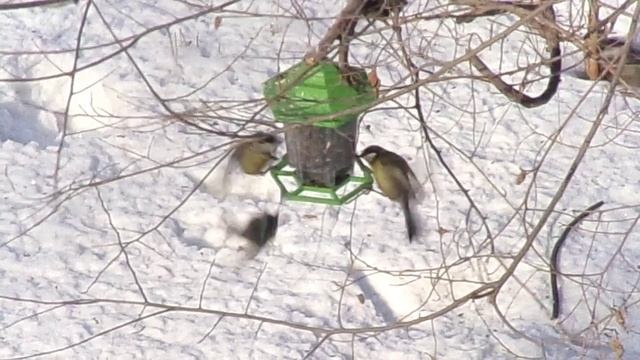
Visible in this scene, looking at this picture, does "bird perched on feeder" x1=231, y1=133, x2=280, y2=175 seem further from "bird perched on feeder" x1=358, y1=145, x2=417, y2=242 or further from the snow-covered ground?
"bird perched on feeder" x1=358, y1=145, x2=417, y2=242

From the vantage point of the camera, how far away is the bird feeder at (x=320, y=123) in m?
2.75

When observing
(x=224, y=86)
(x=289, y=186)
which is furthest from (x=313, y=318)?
(x=224, y=86)

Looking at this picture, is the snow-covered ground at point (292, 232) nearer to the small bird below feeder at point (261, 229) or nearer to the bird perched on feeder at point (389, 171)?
the small bird below feeder at point (261, 229)

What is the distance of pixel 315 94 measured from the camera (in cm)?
281

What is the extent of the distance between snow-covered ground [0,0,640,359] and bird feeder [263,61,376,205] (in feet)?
0.61

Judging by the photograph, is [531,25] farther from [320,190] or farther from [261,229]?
[261,229]

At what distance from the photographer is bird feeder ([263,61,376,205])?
2752 mm

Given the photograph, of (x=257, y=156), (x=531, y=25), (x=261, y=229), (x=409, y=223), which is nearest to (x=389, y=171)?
(x=257, y=156)

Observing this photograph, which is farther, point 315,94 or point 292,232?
point 292,232

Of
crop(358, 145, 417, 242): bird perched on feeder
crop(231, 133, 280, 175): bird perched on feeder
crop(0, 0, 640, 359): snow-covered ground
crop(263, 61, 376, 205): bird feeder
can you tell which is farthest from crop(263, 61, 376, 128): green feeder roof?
crop(358, 145, 417, 242): bird perched on feeder

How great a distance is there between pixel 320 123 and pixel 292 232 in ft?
5.30

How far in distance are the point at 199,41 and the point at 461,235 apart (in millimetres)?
1938

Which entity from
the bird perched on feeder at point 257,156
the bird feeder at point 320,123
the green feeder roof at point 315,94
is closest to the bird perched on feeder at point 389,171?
the bird feeder at point 320,123

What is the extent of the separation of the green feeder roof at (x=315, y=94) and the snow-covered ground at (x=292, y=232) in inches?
14.4
